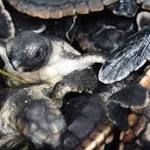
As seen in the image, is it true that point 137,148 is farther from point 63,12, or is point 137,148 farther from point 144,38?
point 63,12

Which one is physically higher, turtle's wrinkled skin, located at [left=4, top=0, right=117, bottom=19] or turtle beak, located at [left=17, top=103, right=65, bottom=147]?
turtle's wrinkled skin, located at [left=4, top=0, right=117, bottom=19]

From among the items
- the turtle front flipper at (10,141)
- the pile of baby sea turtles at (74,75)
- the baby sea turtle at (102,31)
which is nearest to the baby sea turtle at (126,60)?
the pile of baby sea turtles at (74,75)

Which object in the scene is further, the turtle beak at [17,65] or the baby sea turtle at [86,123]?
the turtle beak at [17,65]

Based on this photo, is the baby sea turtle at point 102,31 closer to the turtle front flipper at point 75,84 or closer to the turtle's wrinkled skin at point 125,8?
the turtle's wrinkled skin at point 125,8

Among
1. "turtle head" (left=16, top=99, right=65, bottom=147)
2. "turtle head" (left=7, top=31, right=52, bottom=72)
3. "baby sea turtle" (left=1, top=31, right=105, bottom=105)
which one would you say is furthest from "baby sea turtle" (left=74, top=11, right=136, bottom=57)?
"turtle head" (left=16, top=99, right=65, bottom=147)

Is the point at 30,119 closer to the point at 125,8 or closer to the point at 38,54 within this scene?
the point at 38,54

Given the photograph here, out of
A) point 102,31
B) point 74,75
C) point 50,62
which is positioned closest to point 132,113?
point 74,75

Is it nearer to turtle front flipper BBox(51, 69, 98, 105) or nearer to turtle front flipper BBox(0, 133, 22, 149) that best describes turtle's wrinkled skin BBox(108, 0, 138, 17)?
turtle front flipper BBox(51, 69, 98, 105)
